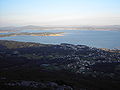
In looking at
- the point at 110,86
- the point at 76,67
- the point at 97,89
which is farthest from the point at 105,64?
the point at 97,89

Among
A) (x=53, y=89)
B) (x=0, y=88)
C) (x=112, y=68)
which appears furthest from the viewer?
(x=112, y=68)

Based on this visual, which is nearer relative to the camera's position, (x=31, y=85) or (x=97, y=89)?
(x=31, y=85)

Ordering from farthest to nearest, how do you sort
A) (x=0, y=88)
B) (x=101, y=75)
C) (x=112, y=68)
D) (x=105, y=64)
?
1. (x=105, y=64)
2. (x=112, y=68)
3. (x=101, y=75)
4. (x=0, y=88)

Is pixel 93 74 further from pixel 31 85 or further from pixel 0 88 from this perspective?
pixel 0 88

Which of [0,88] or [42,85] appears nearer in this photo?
[0,88]

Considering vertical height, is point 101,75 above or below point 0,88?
below

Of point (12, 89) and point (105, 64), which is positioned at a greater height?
point (12, 89)

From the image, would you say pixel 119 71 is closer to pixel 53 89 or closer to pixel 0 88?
pixel 53 89

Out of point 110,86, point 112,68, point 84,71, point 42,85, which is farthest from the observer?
point 112,68

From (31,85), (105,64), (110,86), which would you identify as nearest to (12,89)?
(31,85)
